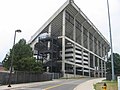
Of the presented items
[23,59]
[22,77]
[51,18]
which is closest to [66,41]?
[51,18]

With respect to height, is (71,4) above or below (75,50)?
above

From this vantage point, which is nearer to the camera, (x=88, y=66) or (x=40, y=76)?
(x=40, y=76)

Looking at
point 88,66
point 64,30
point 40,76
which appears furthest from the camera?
point 88,66

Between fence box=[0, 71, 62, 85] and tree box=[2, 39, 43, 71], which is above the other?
tree box=[2, 39, 43, 71]

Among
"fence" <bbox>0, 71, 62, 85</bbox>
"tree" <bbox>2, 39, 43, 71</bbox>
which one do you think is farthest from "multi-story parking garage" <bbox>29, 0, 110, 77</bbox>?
"fence" <bbox>0, 71, 62, 85</bbox>

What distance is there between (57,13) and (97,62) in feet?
221

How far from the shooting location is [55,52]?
10475cm

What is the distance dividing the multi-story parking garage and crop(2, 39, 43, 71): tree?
29.1 m

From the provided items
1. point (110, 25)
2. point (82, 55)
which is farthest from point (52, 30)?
point (110, 25)

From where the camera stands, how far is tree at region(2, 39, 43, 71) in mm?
55219

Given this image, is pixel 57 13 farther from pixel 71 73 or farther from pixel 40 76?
pixel 40 76

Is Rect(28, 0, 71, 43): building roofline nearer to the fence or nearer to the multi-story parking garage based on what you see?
the multi-story parking garage

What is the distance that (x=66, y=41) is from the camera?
11788 cm

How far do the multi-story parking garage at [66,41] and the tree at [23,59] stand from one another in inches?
1144
